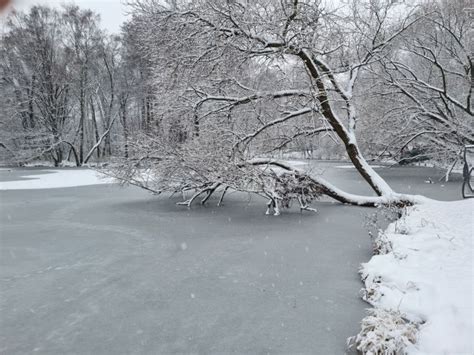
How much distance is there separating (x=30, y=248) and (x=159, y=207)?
5229 millimetres

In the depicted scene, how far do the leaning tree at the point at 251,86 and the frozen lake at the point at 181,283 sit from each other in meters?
1.79

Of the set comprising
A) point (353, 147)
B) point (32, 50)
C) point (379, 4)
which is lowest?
point (353, 147)

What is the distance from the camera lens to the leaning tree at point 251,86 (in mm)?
9719

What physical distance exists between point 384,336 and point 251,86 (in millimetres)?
10938

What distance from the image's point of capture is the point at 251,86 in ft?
43.1

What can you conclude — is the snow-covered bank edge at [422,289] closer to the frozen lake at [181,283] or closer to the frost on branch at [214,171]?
the frozen lake at [181,283]

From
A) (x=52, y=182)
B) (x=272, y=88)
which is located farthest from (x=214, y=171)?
(x=52, y=182)

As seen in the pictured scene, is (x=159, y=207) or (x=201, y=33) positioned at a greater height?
(x=201, y=33)

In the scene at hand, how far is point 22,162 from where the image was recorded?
107ft

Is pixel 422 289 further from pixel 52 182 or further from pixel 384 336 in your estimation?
pixel 52 182

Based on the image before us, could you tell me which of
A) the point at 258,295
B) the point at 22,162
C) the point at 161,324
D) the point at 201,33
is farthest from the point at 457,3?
the point at 22,162

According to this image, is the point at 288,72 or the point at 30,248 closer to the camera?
the point at 30,248

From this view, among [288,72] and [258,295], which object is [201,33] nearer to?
[288,72]

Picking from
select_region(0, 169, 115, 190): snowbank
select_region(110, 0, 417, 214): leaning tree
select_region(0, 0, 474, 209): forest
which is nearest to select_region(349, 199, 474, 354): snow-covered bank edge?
select_region(110, 0, 417, 214): leaning tree
